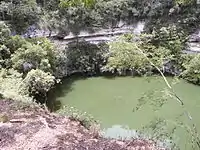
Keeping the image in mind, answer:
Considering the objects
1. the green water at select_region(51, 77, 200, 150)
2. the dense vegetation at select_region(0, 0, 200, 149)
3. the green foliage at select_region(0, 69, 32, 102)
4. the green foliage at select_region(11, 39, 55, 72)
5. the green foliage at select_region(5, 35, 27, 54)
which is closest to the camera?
the green foliage at select_region(0, 69, 32, 102)

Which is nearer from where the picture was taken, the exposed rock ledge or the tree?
the exposed rock ledge

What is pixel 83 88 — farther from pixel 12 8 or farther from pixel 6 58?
pixel 12 8

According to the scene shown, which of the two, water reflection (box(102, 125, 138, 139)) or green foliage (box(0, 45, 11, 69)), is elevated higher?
green foliage (box(0, 45, 11, 69))

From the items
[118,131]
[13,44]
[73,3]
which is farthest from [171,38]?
[13,44]

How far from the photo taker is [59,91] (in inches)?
566

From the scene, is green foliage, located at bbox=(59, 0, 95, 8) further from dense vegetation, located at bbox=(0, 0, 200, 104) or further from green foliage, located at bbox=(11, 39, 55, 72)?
green foliage, located at bbox=(11, 39, 55, 72)

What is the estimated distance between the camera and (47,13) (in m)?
16.6

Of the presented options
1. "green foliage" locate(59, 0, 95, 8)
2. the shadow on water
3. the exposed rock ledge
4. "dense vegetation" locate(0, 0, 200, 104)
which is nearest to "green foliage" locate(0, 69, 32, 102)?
"dense vegetation" locate(0, 0, 200, 104)

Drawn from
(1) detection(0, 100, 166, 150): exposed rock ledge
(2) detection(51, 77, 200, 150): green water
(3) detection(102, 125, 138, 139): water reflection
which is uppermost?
(1) detection(0, 100, 166, 150): exposed rock ledge

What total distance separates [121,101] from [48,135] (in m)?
5.69

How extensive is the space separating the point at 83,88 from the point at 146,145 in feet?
22.2

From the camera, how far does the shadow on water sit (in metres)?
13.2

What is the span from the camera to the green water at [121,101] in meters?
11.9

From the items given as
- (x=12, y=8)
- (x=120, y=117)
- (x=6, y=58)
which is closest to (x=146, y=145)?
(x=120, y=117)
